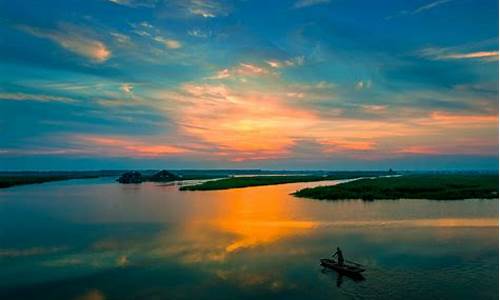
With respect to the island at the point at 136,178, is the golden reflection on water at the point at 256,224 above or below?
below

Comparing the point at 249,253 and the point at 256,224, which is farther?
the point at 256,224

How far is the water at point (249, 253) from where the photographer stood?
18672 mm

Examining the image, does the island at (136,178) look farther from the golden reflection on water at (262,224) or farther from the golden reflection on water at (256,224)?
the golden reflection on water at (262,224)

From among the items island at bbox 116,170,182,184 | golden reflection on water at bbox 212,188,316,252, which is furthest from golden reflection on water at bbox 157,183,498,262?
island at bbox 116,170,182,184

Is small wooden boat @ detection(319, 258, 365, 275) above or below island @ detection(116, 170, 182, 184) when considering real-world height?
below

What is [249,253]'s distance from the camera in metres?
25.4

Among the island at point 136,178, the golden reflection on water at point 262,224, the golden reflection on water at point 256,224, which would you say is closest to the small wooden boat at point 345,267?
the golden reflection on water at point 262,224

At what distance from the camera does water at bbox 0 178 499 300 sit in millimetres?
18672

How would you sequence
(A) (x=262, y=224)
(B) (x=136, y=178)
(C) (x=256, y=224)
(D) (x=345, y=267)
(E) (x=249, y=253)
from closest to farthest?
1. (D) (x=345, y=267)
2. (E) (x=249, y=253)
3. (A) (x=262, y=224)
4. (C) (x=256, y=224)
5. (B) (x=136, y=178)

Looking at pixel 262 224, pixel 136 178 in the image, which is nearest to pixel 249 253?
pixel 262 224

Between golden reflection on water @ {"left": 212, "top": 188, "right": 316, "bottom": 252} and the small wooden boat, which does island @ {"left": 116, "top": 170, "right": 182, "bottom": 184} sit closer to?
golden reflection on water @ {"left": 212, "top": 188, "right": 316, "bottom": 252}

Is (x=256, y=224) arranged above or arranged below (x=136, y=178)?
below

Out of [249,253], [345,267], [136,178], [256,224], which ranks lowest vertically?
[249,253]

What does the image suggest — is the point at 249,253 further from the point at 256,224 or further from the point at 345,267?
the point at 256,224
